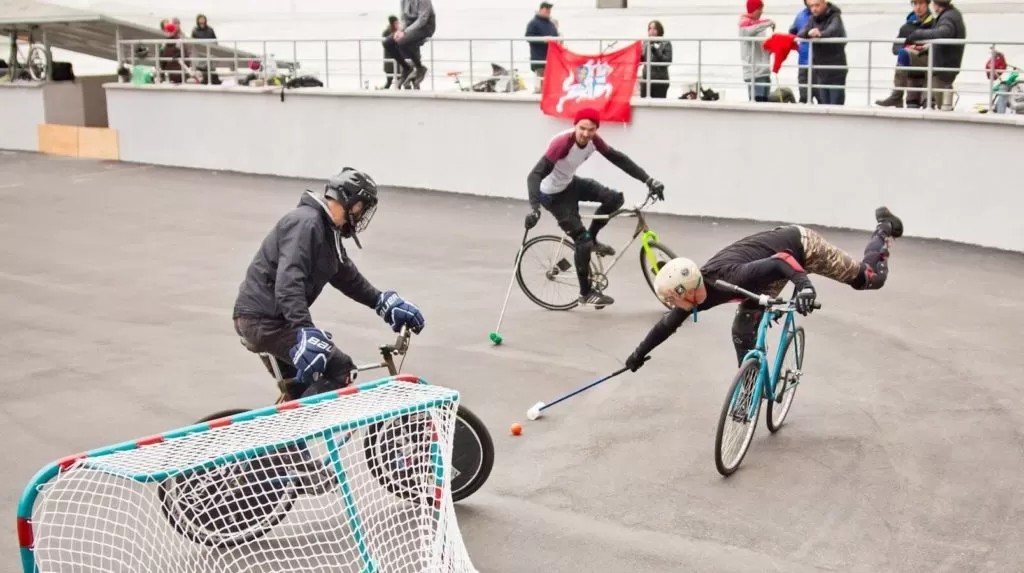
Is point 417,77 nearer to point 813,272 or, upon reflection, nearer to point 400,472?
point 813,272

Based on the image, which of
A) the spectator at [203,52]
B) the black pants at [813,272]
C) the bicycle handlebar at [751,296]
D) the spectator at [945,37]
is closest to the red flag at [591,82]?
the spectator at [945,37]

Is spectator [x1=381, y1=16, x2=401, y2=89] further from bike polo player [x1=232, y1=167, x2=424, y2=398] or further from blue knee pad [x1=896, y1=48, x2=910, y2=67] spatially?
bike polo player [x1=232, y1=167, x2=424, y2=398]

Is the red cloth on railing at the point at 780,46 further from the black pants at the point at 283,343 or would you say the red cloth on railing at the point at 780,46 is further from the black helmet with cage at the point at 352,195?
the black pants at the point at 283,343

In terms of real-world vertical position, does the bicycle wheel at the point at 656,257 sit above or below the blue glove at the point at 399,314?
below

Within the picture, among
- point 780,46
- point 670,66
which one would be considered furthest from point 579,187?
point 670,66

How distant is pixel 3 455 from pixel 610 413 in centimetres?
439

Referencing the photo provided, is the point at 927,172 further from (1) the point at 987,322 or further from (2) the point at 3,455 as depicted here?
(2) the point at 3,455

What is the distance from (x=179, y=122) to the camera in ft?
82.9

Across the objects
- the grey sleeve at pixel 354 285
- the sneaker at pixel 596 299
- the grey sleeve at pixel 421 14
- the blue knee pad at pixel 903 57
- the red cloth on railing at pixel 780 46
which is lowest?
the sneaker at pixel 596 299

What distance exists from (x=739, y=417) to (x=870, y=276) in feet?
5.72

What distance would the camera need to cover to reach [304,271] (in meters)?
6.65

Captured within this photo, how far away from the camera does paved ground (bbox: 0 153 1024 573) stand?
685cm

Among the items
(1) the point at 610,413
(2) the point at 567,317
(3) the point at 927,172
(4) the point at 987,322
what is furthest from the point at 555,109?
(1) the point at 610,413

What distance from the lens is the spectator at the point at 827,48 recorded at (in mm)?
16375
